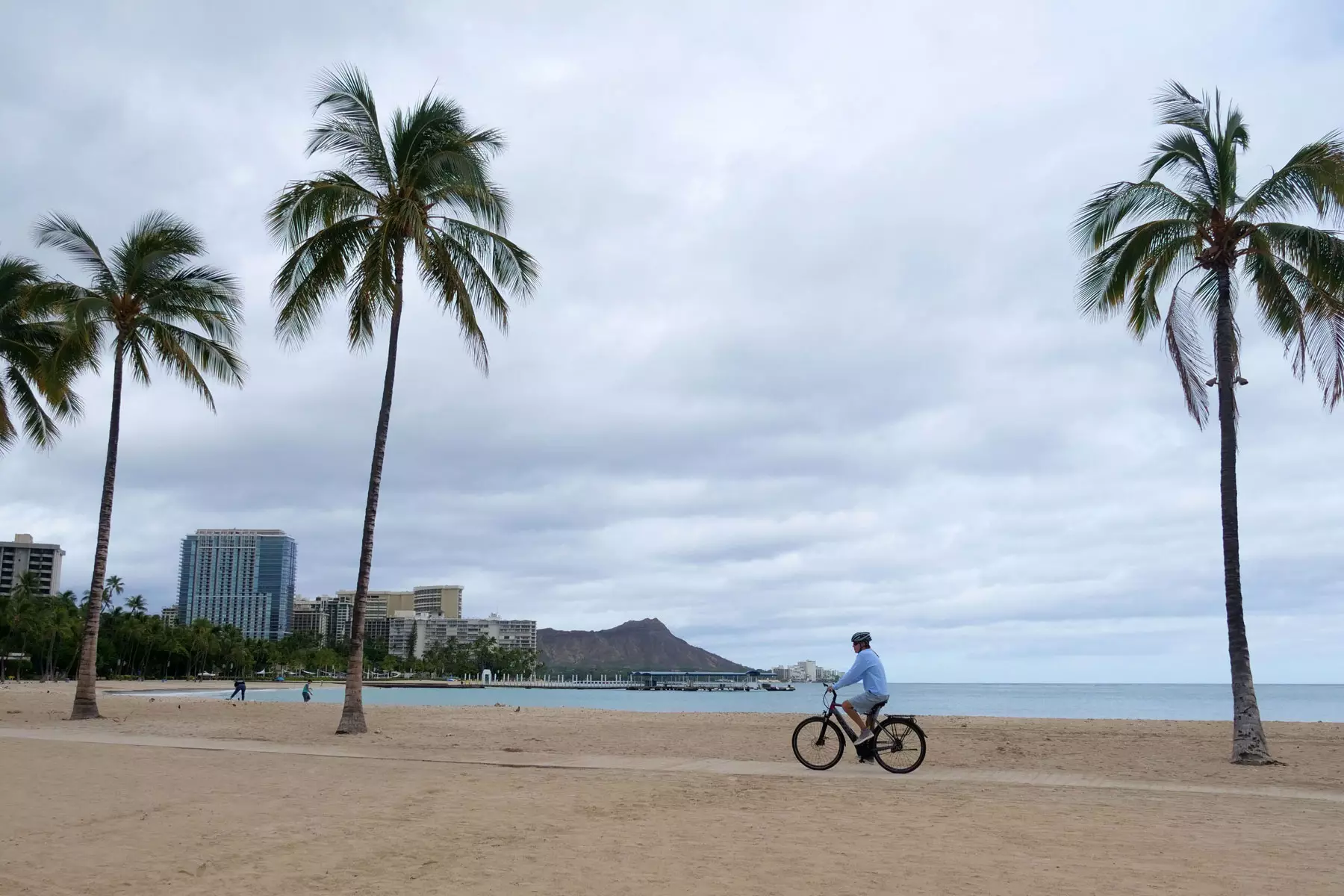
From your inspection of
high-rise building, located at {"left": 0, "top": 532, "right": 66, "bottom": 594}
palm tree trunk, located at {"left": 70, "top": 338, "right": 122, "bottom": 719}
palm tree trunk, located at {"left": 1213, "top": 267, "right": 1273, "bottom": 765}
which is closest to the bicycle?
palm tree trunk, located at {"left": 1213, "top": 267, "right": 1273, "bottom": 765}

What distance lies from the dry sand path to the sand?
148 mm

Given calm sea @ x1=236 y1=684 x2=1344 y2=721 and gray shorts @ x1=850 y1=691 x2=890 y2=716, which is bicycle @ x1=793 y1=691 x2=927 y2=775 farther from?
calm sea @ x1=236 y1=684 x2=1344 y2=721

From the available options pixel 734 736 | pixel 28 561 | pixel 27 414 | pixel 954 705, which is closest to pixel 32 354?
pixel 27 414

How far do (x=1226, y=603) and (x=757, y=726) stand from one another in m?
11.2

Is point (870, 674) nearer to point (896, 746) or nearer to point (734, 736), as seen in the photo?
point (896, 746)

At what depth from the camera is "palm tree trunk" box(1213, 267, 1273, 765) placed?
47.5ft

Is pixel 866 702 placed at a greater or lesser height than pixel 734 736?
greater

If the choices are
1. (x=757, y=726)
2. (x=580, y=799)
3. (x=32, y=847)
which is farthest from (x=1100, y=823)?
(x=757, y=726)

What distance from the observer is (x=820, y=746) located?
12469mm

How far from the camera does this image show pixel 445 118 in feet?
63.1

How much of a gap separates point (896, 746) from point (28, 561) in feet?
547

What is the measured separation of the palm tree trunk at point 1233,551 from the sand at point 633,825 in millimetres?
736

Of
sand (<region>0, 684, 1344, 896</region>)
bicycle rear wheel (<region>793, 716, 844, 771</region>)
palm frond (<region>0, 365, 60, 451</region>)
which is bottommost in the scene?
sand (<region>0, 684, 1344, 896</region>)

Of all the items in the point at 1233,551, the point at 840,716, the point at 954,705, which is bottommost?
the point at 954,705
